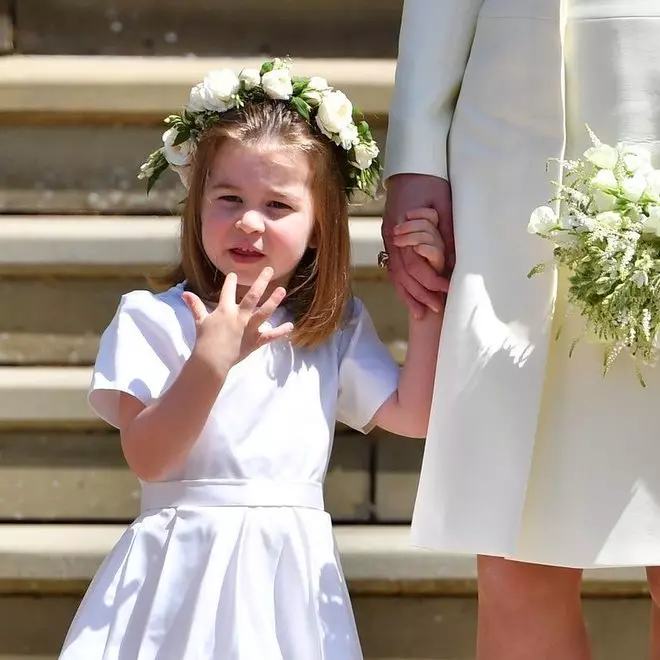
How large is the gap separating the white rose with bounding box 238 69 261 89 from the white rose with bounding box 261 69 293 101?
0.04 ft

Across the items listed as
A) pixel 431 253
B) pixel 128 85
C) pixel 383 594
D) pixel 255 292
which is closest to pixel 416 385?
pixel 431 253

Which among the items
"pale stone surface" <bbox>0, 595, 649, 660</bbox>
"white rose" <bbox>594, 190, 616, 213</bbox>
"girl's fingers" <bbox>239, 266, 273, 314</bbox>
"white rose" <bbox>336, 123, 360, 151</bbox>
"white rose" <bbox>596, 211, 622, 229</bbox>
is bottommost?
"pale stone surface" <bbox>0, 595, 649, 660</bbox>

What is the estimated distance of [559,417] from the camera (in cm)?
187

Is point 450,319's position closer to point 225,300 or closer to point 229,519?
point 225,300

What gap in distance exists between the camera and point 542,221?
5.94ft

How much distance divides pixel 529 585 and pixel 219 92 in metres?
0.99

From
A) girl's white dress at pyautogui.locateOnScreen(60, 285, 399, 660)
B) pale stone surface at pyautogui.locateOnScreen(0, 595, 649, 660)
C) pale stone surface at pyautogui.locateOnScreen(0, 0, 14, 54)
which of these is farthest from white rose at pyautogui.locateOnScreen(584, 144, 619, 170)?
pale stone surface at pyautogui.locateOnScreen(0, 0, 14, 54)

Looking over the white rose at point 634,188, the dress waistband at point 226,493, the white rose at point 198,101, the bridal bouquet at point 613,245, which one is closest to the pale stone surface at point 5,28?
the white rose at point 198,101

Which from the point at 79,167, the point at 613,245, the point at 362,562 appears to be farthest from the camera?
the point at 79,167

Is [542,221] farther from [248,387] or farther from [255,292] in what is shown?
[248,387]

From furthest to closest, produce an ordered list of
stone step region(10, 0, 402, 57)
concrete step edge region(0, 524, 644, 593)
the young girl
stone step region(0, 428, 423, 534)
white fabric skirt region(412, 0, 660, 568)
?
stone step region(10, 0, 402, 57)
stone step region(0, 428, 423, 534)
concrete step edge region(0, 524, 644, 593)
the young girl
white fabric skirt region(412, 0, 660, 568)

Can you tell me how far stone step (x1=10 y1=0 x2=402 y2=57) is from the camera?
9.98 ft

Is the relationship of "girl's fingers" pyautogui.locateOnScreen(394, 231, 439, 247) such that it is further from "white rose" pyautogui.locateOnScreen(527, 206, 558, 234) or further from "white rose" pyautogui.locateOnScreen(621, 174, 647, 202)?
"white rose" pyautogui.locateOnScreen(621, 174, 647, 202)

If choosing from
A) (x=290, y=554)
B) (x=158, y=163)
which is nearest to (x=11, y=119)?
(x=158, y=163)
